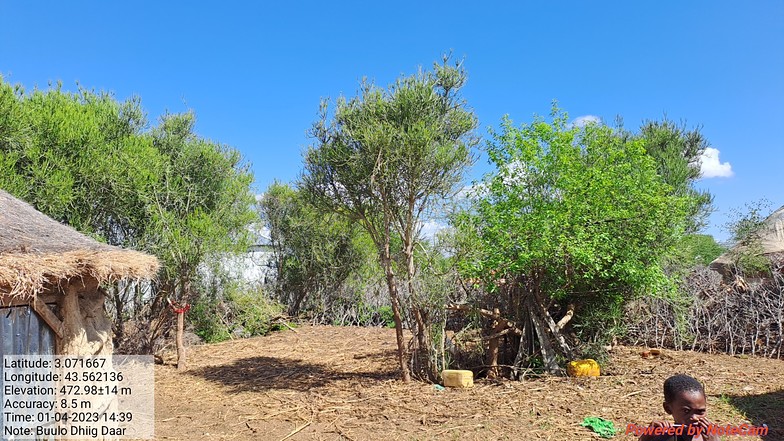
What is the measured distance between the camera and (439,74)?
777cm

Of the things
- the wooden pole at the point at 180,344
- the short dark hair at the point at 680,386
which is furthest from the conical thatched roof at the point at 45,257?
the short dark hair at the point at 680,386

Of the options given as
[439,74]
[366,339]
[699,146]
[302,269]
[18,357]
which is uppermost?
[699,146]

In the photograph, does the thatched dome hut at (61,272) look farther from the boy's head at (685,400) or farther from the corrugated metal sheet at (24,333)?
the boy's head at (685,400)

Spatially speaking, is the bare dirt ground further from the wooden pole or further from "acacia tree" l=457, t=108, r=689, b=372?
"acacia tree" l=457, t=108, r=689, b=372

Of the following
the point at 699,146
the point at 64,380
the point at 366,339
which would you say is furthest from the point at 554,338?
the point at 699,146

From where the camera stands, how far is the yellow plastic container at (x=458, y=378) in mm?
7668

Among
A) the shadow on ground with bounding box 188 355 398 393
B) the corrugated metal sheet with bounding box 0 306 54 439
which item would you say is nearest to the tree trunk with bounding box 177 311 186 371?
the shadow on ground with bounding box 188 355 398 393

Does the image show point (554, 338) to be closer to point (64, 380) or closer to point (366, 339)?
point (366, 339)

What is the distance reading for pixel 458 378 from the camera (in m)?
7.67

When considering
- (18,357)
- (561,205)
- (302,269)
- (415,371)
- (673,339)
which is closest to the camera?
(18,357)

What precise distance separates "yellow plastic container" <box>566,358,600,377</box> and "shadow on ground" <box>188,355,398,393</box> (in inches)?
109

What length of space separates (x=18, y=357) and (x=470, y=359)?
20.2 ft

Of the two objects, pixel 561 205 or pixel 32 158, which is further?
pixel 32 158
